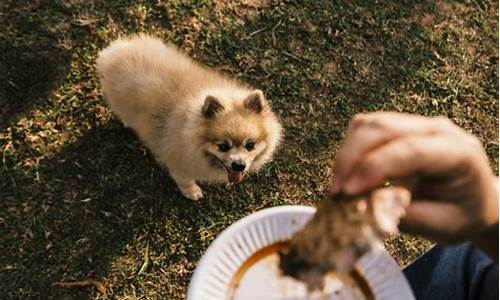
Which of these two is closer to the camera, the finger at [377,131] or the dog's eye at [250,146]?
the finger at [377,131]

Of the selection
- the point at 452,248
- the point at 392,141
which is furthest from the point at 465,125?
the point at 392,141

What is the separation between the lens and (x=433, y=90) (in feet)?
11.6

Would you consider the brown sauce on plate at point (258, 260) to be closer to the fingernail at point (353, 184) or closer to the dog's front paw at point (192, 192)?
the fingernail at point (353, 184)

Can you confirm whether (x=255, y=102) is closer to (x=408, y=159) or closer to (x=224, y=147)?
(x=224, y=147)

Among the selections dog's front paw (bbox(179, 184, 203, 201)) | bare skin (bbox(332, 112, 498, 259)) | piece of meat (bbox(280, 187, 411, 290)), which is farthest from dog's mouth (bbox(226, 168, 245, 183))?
bare skin (bbox(332, 112, 498, 259))

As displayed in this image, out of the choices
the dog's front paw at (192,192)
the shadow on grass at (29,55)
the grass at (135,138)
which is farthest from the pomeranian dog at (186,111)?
the shadow on grass at (29,55)

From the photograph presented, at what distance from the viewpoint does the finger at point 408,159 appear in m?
1.18

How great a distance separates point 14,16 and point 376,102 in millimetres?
2229

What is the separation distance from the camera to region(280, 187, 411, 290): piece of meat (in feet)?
4.18

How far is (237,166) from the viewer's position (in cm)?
248

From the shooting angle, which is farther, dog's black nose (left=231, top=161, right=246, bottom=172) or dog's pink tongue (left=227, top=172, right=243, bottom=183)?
dog's pink tongue (left=227, top=172, right=243, bottom=183)

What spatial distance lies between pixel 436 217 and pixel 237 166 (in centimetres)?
128

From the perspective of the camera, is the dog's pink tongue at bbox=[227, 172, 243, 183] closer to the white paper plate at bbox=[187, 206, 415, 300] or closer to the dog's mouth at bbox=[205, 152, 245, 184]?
the dog's mouth at bbox=[205, 152, 245, 184]

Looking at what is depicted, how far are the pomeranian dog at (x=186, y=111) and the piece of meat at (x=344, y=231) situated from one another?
1090 millimetres
